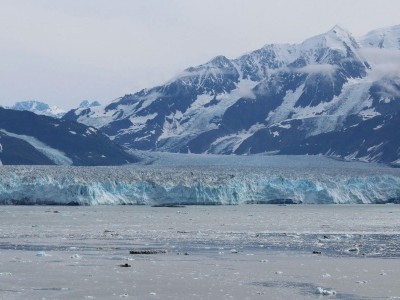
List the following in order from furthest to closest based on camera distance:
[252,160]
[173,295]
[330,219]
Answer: [252,160] < [330,219] < [173,295]

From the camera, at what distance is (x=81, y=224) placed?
5231 centimetres

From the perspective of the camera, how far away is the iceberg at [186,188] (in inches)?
2879

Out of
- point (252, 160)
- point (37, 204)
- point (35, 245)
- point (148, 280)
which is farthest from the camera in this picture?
point (252, 160)

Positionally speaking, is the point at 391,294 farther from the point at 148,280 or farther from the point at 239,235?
the point at 239,235

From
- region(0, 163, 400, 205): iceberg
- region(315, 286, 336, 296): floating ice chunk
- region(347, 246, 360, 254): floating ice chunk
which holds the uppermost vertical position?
region(0, 163, 400, 205): iceberg

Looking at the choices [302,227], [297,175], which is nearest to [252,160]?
[297,175]

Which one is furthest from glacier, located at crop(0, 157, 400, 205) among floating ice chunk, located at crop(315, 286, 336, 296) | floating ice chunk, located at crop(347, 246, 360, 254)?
floating ice chunk, located at crop(315, 286, 336, 296)

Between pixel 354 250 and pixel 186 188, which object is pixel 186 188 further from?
pixel 354 250

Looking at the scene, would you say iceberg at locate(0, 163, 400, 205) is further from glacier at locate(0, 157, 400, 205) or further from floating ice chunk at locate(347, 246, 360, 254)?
floating ice chunk at locate(347, 246, 360, 254)

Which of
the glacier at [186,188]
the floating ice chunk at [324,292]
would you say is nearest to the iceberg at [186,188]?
the glacier at [186,188]

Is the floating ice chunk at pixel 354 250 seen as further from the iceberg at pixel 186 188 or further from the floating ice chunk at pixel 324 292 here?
the iceberg at pixel 186 188

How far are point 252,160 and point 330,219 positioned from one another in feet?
231

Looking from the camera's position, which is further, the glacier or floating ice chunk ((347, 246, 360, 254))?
the glacier

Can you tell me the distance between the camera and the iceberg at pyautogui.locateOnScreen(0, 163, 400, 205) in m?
73.1
